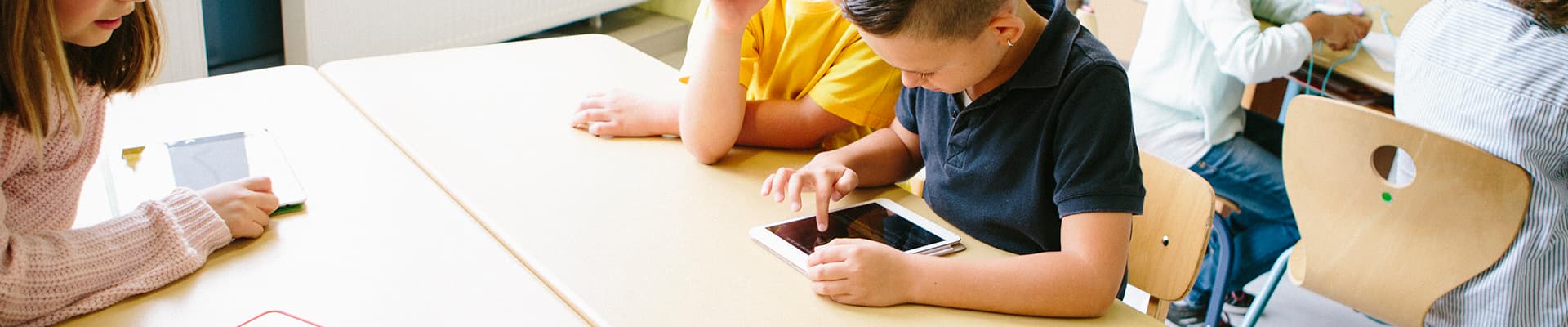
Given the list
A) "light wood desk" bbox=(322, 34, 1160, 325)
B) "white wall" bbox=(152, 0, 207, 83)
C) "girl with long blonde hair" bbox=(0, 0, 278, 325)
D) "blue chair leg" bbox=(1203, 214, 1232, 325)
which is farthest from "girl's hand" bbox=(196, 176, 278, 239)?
"blue chair leg" bbox=(1203, 214, 1232, 325)

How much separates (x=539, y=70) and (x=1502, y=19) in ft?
4.99

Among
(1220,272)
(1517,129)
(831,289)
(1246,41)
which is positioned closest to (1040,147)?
(831,289)

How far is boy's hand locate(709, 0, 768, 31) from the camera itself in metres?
1.29

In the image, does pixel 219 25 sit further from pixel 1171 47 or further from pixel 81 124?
pixel 1171 47

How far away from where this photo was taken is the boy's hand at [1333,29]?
225 cm

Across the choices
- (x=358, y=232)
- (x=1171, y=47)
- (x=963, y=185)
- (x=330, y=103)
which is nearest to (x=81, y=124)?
(x=358, y=232)

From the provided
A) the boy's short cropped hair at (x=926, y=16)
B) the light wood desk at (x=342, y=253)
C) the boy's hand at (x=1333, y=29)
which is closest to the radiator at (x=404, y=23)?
the light wood desk at (x=342, y=253)

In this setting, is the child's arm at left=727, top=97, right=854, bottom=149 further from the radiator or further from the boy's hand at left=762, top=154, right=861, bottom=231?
the radiator

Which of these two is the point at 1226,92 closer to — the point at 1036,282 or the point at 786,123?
the point at 786,123

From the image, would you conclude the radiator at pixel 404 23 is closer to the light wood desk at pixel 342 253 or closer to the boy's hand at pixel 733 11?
the light wood desk at pixel 342 253

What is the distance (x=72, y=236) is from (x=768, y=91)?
0.81 m

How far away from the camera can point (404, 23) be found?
240cm

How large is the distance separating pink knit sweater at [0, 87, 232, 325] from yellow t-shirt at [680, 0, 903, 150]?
25.3 inches

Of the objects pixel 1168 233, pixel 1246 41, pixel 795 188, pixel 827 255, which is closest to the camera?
pixel 827 255
